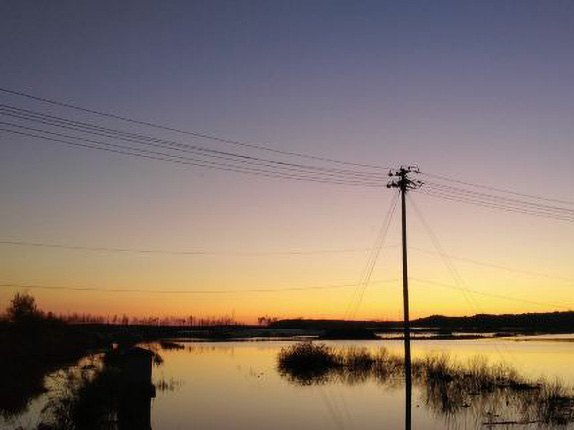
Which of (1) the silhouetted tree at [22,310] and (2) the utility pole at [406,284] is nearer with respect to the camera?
(2) the utility pole at [406,284]

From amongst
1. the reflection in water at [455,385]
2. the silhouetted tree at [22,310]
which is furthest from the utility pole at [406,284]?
the silhouetted tree at [22,310]

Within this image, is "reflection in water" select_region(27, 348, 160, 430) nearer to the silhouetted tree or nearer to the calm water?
the calm water

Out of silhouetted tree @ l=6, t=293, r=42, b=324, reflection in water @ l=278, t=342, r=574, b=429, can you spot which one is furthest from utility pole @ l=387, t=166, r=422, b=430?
silhouetted tree @ l=6, t=293, r=42, b=324

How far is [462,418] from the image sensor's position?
29.2 m

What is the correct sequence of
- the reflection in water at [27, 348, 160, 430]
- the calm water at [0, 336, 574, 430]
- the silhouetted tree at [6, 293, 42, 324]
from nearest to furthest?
the reflection in water at [27, 348, 160, 430] < the calm water at [0, 336, 574, 430] < the silhouetted tree at [6, 293, 42, 324]

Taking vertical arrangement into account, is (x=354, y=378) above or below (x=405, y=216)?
below

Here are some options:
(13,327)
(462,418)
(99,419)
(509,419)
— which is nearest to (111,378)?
(99,419)

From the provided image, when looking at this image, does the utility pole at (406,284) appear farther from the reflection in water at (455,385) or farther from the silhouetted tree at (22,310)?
the silhouetted tree at (22,310)

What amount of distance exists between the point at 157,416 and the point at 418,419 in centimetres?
1245

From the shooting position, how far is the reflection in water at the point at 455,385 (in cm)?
2956

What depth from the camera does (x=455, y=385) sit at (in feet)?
133

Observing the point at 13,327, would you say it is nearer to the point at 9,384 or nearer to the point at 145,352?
the point at 9,384

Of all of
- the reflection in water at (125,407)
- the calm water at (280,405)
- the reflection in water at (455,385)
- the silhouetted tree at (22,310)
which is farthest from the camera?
the silhouetted tree at (22,310)

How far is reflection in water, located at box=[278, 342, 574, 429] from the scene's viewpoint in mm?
29562
